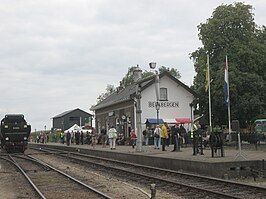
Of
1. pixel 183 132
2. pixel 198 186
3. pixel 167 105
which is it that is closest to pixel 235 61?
pixel 167 105

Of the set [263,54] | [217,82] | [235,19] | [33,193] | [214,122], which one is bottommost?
[33,193]

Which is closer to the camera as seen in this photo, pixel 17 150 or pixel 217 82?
pixel 17 150

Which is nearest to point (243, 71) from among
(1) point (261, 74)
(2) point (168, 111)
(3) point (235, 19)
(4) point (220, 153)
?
(1) point (261, 74)

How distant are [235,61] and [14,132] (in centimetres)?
2232

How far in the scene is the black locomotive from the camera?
38.5 m

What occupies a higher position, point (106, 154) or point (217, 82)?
point (217, 82)

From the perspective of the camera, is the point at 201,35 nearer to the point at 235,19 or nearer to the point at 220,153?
the point at 235,19

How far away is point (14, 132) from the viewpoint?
38656 millimetres

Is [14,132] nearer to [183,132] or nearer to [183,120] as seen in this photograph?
[183,132]

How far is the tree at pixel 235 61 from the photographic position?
4441 centimetres

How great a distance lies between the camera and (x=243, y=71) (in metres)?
45.6

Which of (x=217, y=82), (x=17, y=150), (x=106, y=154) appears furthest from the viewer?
(x=217, y=82)

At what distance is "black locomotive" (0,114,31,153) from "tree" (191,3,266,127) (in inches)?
742

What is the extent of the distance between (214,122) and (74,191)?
37.0 meters
